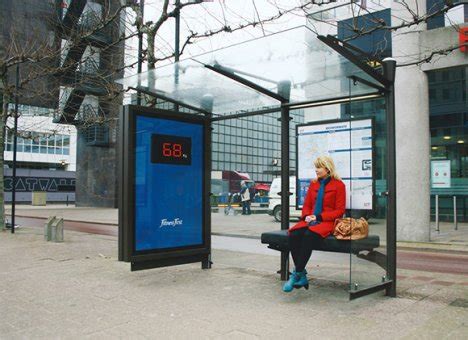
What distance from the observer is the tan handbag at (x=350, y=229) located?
5.04 meters

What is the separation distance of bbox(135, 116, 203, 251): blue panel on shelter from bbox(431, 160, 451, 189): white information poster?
10.4 meters

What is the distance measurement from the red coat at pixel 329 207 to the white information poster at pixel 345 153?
124 millimetres

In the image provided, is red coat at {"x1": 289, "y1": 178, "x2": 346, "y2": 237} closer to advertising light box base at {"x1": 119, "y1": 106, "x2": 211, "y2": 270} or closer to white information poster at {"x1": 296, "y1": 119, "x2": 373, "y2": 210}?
white information poster at {"x1": 296, "y1": 119, "x2": 373, "y2": 210}

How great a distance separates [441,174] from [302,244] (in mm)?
11182

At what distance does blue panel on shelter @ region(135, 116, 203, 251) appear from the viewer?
248 inches

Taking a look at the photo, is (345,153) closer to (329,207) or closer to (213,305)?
(329,207)

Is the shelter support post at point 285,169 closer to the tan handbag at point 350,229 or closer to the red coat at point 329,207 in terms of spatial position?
the red coat at point 329,207

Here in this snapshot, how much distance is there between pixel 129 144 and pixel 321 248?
107 inches

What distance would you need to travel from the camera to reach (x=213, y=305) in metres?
5.10

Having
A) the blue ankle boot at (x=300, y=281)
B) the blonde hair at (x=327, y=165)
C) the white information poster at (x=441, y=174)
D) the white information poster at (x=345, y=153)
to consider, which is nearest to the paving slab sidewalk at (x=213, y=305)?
the blue ankle boot at (x=300, y=281)

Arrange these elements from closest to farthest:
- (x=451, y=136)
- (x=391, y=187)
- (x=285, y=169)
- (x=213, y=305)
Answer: (x=213, y=305), (x=391, y=187), (x=285, y=169), (x=451, y=136)

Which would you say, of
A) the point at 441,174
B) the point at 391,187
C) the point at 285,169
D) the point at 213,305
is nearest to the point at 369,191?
the point at 391,187

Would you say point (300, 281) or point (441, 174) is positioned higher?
point (441, 174)

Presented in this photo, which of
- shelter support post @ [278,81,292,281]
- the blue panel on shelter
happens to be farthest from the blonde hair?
the blue panel on shelter
